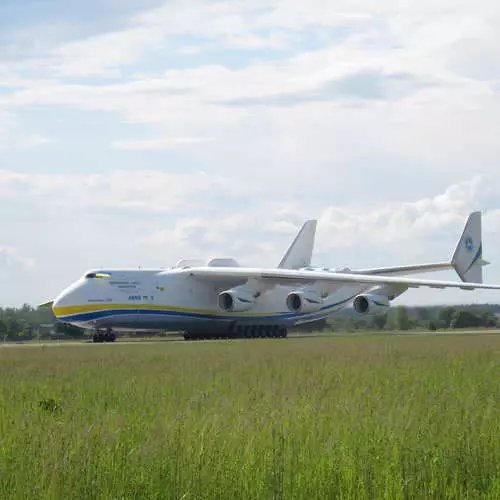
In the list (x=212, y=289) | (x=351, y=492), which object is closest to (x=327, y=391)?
(x=351, y=492)

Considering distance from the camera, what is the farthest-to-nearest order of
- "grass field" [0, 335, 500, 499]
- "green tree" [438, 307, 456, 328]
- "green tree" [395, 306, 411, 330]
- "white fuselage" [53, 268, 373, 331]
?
"green tree" [438, 307, 456, 328] → "green tree" [395, 306, 411, 330] → "white fuselage" [53, 268, 373, 331] → "grass field" [0, 335, 500, 499]

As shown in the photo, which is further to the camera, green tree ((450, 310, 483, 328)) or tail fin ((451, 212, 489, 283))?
tail fin ((451, 212, 489, 283))

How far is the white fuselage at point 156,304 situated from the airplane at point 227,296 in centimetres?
3

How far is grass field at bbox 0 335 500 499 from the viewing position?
22.8ft

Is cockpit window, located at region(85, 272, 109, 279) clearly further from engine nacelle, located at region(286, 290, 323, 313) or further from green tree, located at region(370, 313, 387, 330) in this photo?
green tree, located at region(370, 313, 387, 330)

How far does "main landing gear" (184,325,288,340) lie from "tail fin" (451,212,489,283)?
8.35 m

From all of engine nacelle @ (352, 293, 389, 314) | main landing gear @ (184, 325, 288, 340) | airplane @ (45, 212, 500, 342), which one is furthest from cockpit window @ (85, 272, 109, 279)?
engine nacelle @ (352, 293, 389, 314)

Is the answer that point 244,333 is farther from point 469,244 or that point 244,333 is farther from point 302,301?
point 469,244

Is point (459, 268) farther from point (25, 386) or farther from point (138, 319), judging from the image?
point (25, 386)

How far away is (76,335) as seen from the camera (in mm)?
47812

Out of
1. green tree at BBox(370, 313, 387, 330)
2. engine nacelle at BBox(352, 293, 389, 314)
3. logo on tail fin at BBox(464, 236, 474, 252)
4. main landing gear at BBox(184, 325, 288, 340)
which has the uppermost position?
logo on tail fin at BBox(464, 236, 474, 252)

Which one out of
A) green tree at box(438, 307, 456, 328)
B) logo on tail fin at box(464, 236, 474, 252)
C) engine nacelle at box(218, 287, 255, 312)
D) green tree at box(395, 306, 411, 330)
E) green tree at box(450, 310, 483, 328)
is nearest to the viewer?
engine nacelle at box(218, 287, 255, 312)

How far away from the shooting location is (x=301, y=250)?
47625 millimetres

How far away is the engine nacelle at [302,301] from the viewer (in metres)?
41.2
